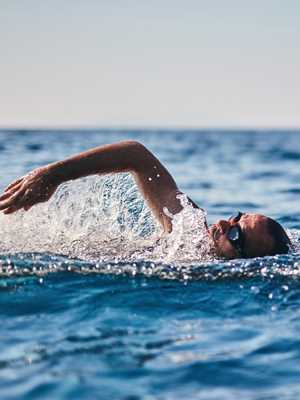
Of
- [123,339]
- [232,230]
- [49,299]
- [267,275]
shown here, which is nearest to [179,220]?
[232,230]

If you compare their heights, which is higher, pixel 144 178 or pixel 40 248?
pixel 144 178

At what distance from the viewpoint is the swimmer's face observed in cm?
738

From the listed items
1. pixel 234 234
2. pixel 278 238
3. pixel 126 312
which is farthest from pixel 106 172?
pixel 126 312

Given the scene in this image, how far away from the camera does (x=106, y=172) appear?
746cm

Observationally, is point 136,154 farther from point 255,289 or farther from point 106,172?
point 255,289

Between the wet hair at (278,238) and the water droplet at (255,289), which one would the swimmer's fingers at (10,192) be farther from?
the wet hair at (278,238)

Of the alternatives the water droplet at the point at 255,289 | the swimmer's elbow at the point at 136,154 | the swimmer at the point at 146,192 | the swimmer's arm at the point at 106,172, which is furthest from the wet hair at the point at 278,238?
the swimmer's elbow at the point at 136,154

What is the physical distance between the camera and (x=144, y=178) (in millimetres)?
7824

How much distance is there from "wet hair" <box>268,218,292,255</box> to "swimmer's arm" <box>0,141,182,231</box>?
79 cm

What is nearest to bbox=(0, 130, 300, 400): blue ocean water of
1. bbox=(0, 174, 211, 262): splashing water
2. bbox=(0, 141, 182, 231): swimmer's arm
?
bbox=(0, 174, 211, 262): splashing water

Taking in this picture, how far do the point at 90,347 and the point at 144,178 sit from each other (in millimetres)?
2825

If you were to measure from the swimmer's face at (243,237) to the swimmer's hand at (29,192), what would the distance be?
142cm

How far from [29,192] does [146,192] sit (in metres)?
1.40

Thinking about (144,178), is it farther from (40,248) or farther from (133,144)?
(40,248)
